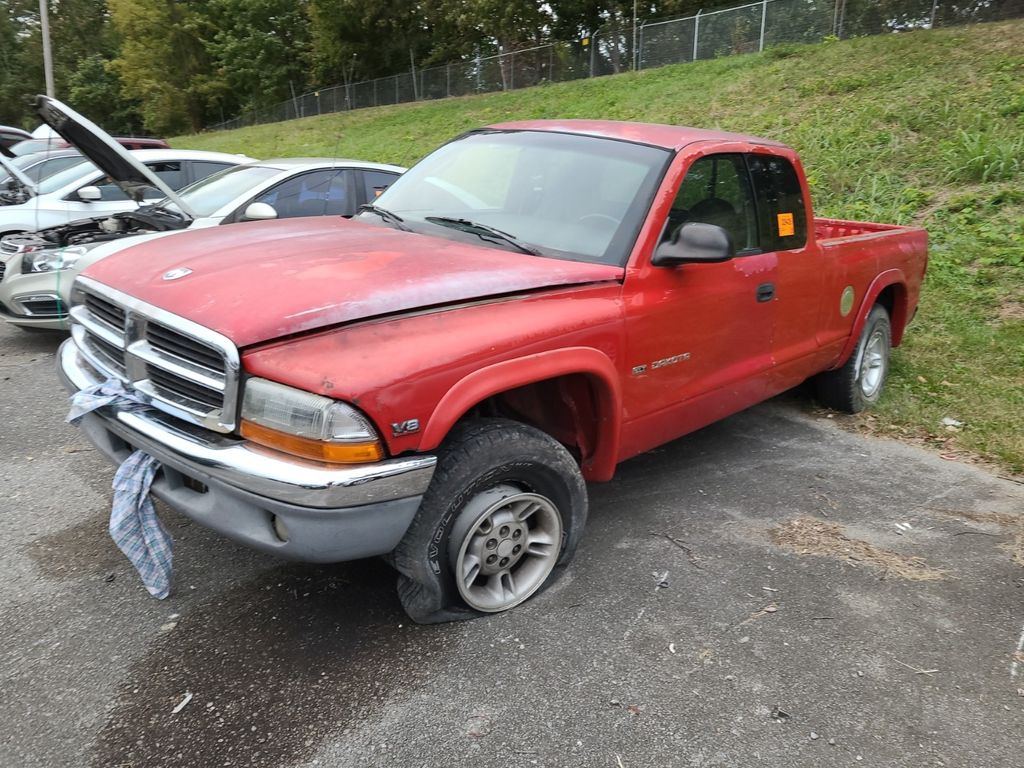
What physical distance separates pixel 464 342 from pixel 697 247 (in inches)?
48.0

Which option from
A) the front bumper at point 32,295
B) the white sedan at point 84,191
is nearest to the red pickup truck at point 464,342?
the front bumper at point 32,295

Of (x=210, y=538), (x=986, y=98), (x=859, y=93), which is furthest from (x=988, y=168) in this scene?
(x=210, y=538)

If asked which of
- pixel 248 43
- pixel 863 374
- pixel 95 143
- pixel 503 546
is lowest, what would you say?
pixel 863 374

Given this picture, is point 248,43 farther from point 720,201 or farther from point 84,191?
point 720,201

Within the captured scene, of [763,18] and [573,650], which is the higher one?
[763,18]

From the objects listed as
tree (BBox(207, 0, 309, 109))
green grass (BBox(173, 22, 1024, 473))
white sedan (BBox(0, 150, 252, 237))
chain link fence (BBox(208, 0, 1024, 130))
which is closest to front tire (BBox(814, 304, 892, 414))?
green grass (BBox(173, 22, 1024, 473))

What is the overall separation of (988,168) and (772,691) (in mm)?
8580

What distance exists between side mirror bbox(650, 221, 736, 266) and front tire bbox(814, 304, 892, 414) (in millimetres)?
2418

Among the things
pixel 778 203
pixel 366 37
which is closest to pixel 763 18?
pixel 778 203

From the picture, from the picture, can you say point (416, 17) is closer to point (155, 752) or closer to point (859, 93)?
point (859, 93)

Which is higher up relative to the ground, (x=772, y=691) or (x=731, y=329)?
(x=731, y=329)

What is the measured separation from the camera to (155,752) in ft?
7.38

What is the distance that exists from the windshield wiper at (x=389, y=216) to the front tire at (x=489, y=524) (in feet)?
4.47

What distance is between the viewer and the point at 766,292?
3914 mm
